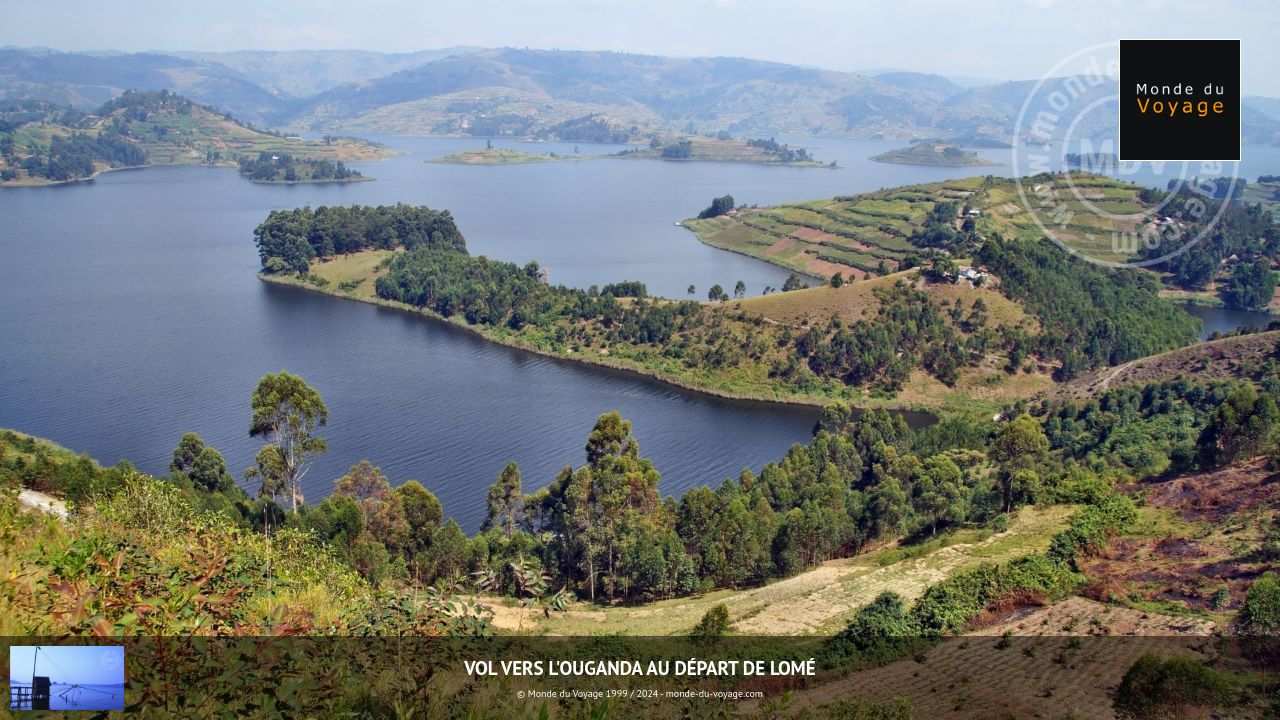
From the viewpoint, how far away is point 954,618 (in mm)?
21953

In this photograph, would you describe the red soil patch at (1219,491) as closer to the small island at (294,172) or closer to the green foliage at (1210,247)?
the green foliage at (1210,247)

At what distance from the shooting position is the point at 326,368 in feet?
198

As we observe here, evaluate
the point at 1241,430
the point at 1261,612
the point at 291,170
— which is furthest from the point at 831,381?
the point at 291,170

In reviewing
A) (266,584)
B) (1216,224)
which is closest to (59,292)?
(266,584)

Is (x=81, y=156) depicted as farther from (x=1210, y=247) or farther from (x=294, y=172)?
(x=1210, y=247)

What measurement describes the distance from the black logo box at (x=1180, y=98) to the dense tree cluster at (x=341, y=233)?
255 ft

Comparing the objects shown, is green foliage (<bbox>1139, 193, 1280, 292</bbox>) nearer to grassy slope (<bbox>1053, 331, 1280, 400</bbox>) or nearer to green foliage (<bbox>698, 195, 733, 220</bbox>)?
grassy slope (<bbox>1053, 331, 1280, 400</bbox>)

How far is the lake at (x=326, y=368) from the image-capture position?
45.3 meters

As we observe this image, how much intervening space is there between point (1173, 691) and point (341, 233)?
3822 inches

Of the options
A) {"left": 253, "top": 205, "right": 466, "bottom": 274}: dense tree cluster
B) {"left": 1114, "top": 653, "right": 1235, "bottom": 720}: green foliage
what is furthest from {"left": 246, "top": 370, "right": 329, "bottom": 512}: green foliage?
{"left": 253, "top": 205, "right": 466, "bottom": 274}: dense tree cluster

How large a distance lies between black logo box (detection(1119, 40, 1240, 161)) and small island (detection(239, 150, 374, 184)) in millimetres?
174131

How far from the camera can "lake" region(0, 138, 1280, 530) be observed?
149ft

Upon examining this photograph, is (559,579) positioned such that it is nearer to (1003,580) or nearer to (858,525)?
(858,525)

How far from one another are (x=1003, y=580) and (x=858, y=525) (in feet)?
37.5
